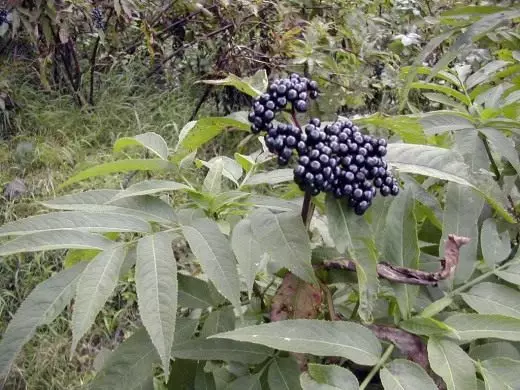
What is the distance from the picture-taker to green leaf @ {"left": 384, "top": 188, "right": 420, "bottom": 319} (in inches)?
37.7

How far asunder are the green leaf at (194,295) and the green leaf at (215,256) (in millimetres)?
143

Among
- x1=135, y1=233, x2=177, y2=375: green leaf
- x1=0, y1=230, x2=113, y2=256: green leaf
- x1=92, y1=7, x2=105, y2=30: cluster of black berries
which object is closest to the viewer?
x1=135, y1=233, x2=177, y2=375: green leaf

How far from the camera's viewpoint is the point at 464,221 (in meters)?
1.02

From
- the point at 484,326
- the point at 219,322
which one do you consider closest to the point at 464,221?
the point at 484,326

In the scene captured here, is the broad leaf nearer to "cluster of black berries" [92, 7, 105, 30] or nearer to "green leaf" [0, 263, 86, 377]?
"green leaf" [0, 263, 86, 377]

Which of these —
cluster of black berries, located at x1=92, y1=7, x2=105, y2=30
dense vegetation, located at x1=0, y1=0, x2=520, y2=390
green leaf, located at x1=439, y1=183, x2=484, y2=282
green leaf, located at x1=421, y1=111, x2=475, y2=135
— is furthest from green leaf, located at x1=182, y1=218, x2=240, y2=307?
cluster of black berries, located at x1=92, y1=7, x2=105, y2=30

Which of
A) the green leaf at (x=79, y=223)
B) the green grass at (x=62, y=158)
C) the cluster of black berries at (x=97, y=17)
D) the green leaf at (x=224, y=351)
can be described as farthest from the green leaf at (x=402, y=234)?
the cluster of black berries at (x=97, y=17)

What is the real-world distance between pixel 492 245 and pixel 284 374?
39 centimetres

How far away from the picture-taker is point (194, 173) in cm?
331

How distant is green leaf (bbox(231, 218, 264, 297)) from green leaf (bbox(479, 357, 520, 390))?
1.05 feet

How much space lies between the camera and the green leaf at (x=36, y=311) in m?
0.83

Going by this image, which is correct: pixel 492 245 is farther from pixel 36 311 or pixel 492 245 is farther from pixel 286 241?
pixel 36 311

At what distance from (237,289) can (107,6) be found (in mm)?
3366

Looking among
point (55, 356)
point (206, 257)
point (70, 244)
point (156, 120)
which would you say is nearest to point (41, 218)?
point (70, 244)
